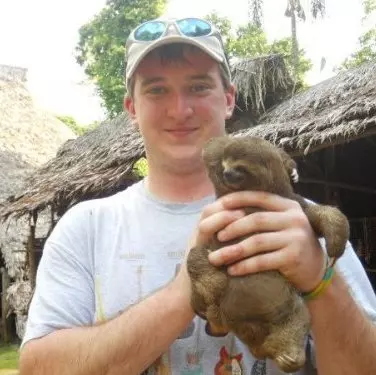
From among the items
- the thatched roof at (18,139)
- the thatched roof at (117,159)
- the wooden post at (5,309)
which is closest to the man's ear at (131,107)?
the thatched roof at (117,159)

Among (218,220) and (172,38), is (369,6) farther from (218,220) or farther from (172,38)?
(218,220)

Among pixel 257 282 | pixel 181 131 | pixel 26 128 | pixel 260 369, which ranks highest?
pixel 181 131

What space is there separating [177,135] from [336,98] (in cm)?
535

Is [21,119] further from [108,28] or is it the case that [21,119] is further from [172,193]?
[172,193]

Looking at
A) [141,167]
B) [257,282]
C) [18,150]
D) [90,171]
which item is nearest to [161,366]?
[257,282]

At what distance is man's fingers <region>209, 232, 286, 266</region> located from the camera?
5.00 ft

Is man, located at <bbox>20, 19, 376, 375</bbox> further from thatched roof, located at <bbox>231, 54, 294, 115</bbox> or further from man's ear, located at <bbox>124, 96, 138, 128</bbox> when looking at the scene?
thatched roof, located at <bbox>231, 54, 294, 115</bbox>

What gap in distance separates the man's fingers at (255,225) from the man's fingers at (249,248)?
0.02 metres

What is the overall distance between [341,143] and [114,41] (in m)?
20.4

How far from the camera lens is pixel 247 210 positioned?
1588 millimetres

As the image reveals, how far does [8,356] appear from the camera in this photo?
1255cm

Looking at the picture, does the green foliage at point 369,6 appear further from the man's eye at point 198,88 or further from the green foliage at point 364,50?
the man's eye at point 198,88

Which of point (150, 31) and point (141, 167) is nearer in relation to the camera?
point (150, 31)

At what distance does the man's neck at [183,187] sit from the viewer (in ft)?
7.09
